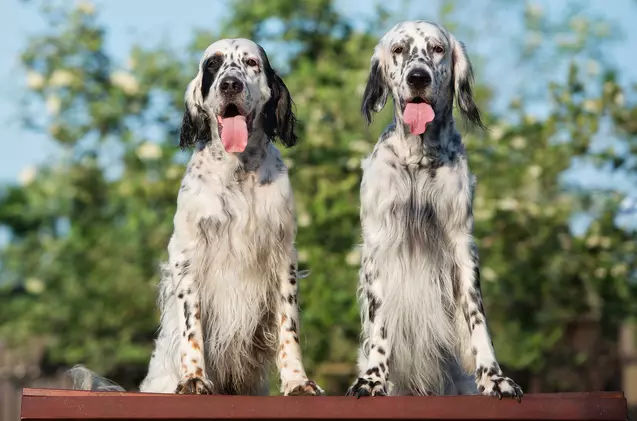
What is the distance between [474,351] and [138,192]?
19.2ft

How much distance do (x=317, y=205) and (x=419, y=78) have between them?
469cm

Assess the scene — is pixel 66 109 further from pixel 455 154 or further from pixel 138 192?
pixel 455 154

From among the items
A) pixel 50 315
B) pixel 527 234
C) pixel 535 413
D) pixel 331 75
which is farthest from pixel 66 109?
pixel 535 413

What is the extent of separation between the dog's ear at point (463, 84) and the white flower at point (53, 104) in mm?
6499

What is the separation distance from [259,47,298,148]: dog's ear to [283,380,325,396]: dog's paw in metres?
1.16

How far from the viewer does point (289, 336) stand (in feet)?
15.6

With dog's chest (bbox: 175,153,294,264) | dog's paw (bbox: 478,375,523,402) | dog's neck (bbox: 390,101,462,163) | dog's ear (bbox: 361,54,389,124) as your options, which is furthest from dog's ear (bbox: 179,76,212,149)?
dog's paw (bbox: 478,375,523,402)

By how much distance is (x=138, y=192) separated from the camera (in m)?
9.77

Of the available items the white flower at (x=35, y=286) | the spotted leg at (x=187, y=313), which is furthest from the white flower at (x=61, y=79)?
the spotted leg at (x=187, y=313)

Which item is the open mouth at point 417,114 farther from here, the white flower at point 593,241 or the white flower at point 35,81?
the white flower at point 35,81

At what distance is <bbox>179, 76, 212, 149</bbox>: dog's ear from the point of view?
4.87 m

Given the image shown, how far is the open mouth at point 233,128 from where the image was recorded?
4582 mm

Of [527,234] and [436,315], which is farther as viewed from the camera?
[527,234]

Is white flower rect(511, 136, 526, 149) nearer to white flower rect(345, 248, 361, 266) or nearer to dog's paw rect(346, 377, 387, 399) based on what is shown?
white flower rect(345, 248, 361, 266)
